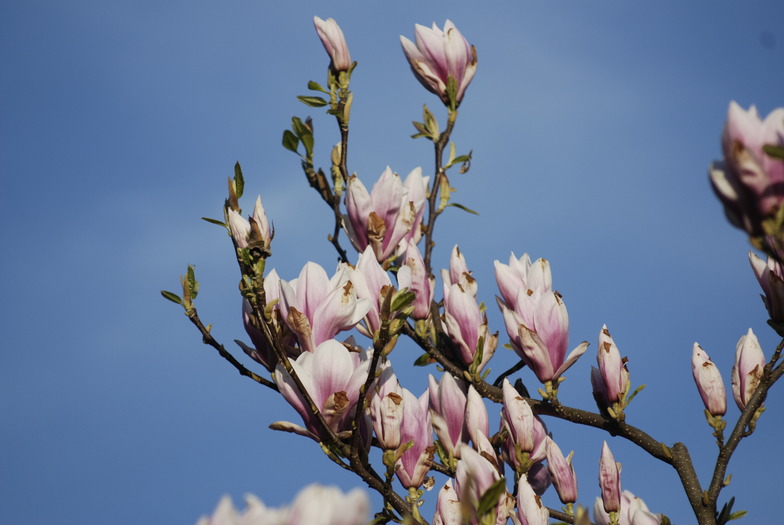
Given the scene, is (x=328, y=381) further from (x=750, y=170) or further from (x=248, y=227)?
(x=750, y=170)

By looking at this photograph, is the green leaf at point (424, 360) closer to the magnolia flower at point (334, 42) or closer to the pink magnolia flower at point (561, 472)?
→ the pink magnolia flower at point (561, 472)

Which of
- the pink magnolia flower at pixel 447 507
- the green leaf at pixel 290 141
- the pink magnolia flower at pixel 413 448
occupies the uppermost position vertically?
the green leaf at pixel 290 141

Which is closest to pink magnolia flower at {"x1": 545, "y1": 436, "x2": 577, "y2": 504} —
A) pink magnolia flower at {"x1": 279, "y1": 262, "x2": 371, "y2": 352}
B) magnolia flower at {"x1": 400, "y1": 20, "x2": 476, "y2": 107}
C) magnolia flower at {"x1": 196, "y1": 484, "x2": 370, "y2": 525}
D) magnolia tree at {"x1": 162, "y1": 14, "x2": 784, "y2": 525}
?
magnolia tree at {"x1": 162, "y1": 14, "x2": 784, "y2": 525}

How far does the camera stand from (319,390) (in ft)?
6.38

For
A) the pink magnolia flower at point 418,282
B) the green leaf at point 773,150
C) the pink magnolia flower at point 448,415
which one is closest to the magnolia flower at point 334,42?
the pink magnolia flower at point 418,282

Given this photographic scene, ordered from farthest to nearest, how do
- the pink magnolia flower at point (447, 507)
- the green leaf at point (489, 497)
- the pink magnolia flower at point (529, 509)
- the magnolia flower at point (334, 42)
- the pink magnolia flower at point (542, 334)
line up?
the magnolia flower at point (334, 42), the pink magnolia flower at point (542, 334), the pink magnolia flower at point (529, 509), the pink magnolia flower at point (447, 507), the green leaf at point (489, 497)

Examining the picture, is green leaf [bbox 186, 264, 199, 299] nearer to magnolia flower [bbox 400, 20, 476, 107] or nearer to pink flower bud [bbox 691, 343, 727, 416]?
magnolia flower [bbox 400, 20, 476, 107]

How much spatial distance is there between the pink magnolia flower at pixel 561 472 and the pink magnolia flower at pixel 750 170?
1265 millimetres

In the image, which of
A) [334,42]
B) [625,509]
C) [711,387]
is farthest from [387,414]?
[334,42]

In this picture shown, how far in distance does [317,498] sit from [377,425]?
40.1 inches

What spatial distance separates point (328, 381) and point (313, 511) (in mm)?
909

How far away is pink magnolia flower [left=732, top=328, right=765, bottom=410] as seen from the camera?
2373 millimetres

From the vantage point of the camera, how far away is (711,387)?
2.36m

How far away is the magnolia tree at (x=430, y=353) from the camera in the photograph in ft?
6.40
